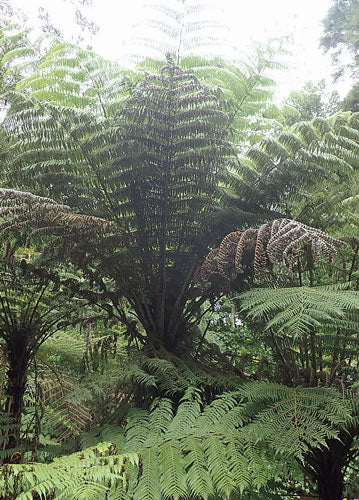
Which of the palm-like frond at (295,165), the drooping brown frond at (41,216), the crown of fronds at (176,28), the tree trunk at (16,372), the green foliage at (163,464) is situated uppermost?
the crown of fronds at (176,28)

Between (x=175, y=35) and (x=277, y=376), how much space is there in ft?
4.80

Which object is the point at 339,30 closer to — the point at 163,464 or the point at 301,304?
the point at 301,304

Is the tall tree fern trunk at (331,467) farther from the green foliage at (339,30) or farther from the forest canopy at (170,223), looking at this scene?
the green foliage at (339,30)

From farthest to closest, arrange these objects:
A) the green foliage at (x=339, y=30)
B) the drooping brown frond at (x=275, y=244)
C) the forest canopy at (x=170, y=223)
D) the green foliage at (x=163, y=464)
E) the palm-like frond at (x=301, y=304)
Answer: the green foliage at (x=339, y=30), the forest canopy at (x=170, y=223), the drooping brown frond at (x=275, y=244), the palm-like frond at (x=301, y=304), the green foliage at (x=163, y=464)

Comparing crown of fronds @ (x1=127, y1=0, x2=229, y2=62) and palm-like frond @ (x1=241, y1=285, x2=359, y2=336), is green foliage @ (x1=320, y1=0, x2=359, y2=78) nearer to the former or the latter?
crown of fronds @ (x1=127, y1=0, x2=229, y2=62)

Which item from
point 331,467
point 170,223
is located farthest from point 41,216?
point 331,467

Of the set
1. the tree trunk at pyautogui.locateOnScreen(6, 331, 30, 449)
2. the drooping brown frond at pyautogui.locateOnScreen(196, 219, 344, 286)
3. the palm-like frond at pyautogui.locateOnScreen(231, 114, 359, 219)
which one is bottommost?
the tree trunk at pyautogui.locateOnScreen(6, 331, 30, 449)

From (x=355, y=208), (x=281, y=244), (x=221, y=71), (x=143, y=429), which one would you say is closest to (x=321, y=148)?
(x=355, y=208)

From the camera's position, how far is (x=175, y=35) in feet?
6.04

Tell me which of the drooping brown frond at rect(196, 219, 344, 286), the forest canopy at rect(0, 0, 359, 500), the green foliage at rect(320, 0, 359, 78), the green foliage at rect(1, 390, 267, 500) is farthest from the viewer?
the green foliage at rect(320, 0, 359, 78)

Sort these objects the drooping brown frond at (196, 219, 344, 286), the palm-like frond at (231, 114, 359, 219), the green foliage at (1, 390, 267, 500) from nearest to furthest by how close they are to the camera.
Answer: the green foliage at (1, 390, 267, 500), the drooping brown frond at (196, 219, 344, 286), the palm-like frond at (231, 114, 359, 219)

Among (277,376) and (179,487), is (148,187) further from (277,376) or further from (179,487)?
(179,487)

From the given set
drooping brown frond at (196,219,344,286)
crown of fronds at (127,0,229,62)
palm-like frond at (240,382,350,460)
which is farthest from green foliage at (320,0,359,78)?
palm-like frond at (240,382,350,460)

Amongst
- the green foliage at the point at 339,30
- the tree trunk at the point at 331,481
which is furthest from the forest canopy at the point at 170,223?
the green foliage at the point at 339,30
